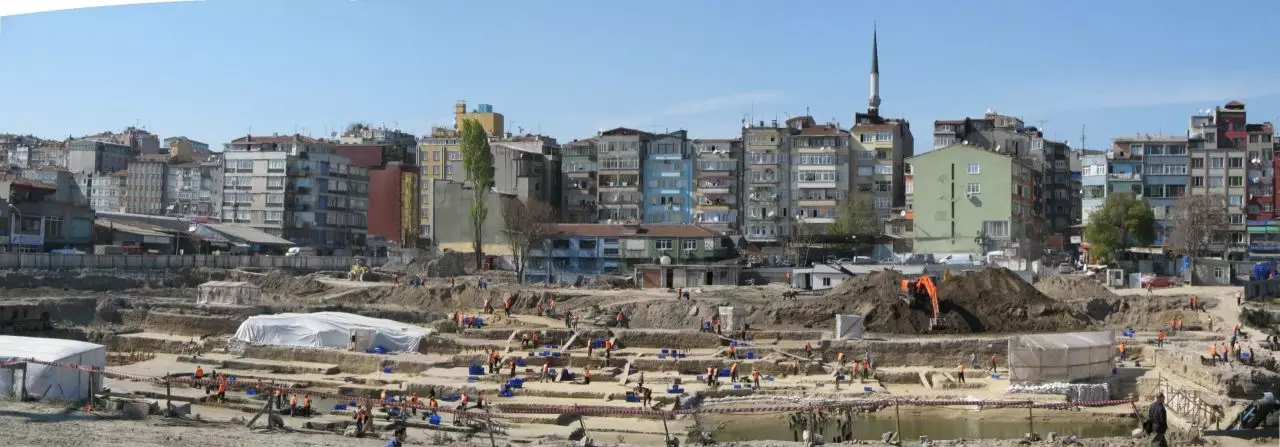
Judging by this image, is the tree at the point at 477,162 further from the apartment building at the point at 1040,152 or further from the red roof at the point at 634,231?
the apartment building at the point at 1040,152

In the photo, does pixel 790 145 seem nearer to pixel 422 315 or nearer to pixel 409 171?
pixel 409 171

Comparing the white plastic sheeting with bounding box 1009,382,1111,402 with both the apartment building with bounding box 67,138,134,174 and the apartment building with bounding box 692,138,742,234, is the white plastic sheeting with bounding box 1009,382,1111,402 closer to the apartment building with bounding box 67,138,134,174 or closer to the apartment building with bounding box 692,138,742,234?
→ the apartment building with bounding box 692,138,742,234

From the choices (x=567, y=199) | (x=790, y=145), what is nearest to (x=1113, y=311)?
(x=790, y=145)

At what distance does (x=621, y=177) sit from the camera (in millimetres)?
78562

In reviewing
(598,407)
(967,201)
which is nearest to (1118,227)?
(967,201)

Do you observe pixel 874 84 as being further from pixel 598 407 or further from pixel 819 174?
pixel 598 407

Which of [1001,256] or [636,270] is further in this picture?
[1001,256]

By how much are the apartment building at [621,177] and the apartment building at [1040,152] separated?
20.2 metres

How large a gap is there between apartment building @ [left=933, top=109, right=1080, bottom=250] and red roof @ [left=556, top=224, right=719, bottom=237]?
884 inches

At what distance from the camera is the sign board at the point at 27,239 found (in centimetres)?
5850

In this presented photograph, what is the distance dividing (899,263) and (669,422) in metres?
33.5

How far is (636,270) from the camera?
56.5 metres

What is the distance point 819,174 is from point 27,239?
4512 centimetres

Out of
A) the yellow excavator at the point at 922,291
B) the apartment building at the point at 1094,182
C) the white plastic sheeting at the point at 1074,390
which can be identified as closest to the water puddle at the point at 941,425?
the white plastic sheeting at the point at 1074,390
